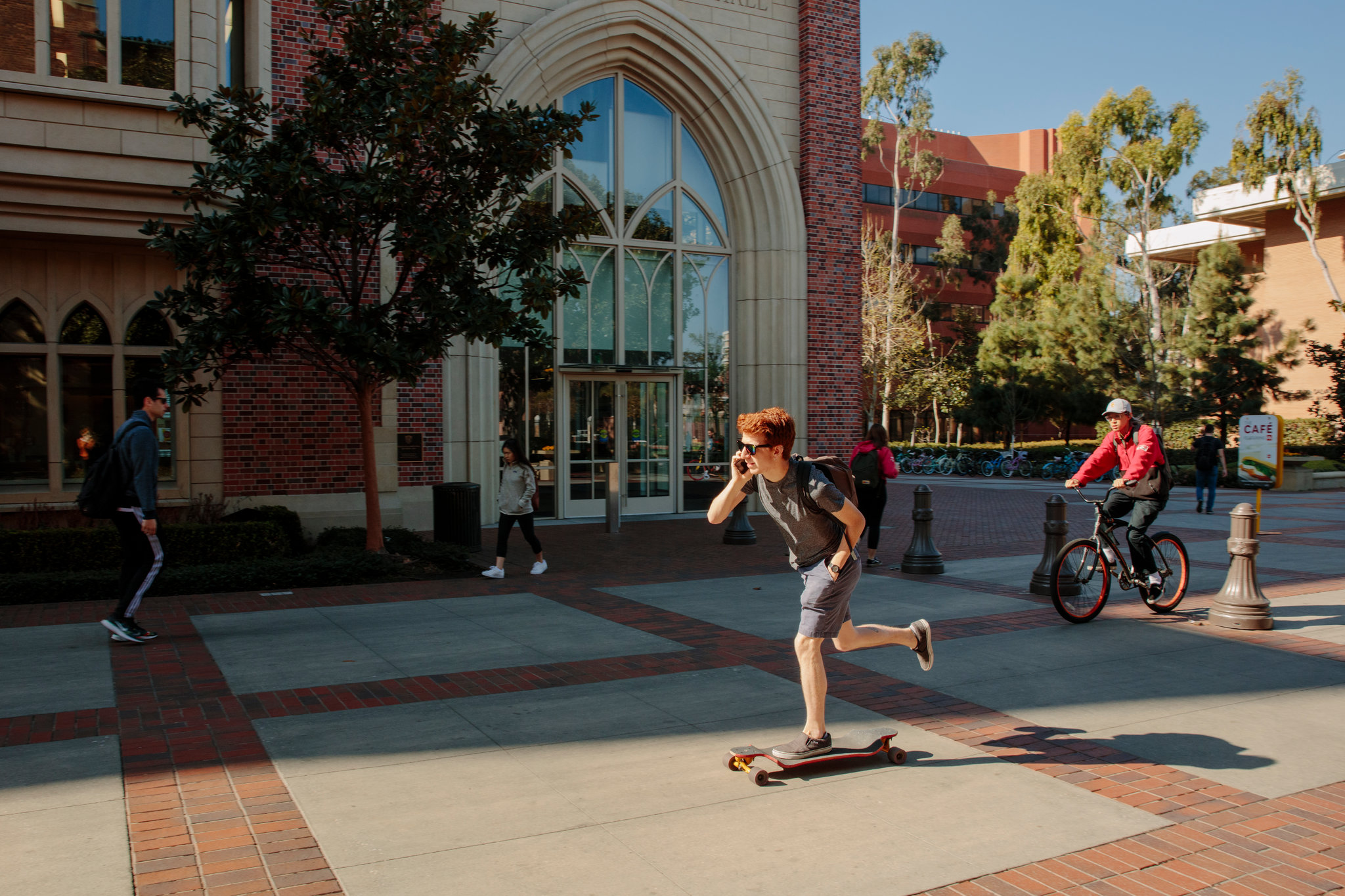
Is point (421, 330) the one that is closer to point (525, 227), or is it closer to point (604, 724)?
point (525, 227)

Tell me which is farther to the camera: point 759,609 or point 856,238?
point 856,238

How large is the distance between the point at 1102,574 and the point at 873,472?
3057 mm

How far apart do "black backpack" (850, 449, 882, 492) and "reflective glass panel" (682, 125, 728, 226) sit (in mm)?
9145

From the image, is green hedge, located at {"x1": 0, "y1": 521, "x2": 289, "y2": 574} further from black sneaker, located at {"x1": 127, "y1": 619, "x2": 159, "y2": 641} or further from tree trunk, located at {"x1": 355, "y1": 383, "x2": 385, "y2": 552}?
black sneaker, located at {"x1": 127, "y1": 619, "x2": 159, "y2": 641}

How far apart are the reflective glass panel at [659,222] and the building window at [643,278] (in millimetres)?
18

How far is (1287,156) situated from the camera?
98.4 ft

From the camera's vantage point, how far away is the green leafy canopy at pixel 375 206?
32.1 ft

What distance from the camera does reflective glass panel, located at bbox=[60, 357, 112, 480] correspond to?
38.7 feet

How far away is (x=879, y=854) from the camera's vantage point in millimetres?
3664

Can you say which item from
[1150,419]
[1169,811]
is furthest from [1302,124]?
[1169,811]

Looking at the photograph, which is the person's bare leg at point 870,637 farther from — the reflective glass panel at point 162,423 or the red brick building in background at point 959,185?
the red brick building in background at point 959,185

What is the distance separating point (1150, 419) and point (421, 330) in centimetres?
2770

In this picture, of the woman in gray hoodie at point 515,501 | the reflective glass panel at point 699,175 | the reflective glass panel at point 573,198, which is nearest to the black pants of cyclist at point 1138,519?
the woman in gray hoodie at point 515,501

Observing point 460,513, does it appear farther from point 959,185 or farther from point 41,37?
point 959,185
